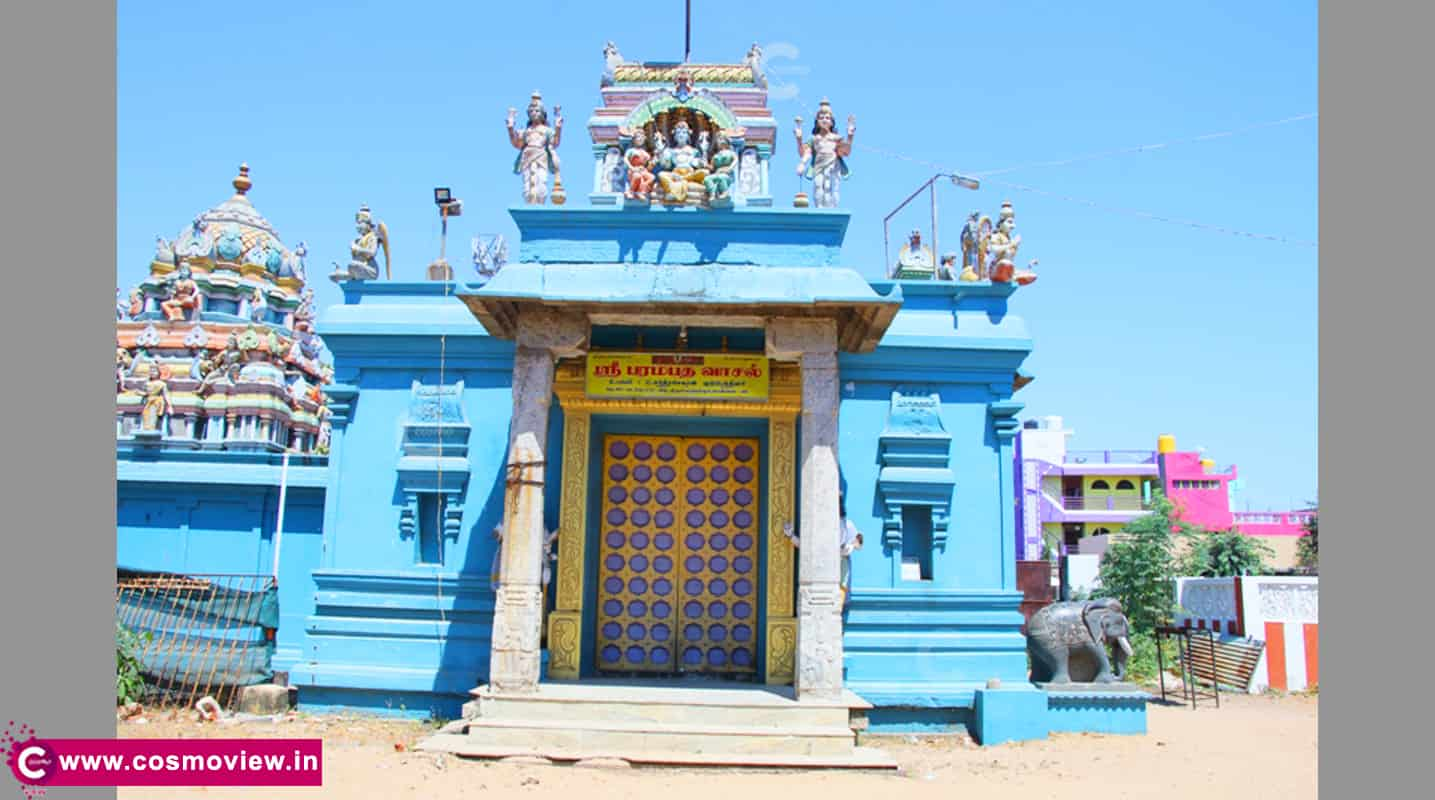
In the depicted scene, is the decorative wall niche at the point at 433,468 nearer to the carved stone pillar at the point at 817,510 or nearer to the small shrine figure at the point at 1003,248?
the carved stone pillar at the point at 817,510

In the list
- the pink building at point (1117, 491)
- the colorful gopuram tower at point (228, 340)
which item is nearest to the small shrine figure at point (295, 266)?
the colorful gopuram tower at point (228, 340)

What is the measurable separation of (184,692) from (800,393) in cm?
760

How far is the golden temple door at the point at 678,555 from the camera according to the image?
11.7 m

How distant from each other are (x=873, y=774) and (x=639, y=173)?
6.93 meters

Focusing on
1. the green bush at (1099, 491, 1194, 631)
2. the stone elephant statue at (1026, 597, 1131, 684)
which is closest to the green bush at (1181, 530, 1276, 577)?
the green bush at (1099, 491, 1194, 631)

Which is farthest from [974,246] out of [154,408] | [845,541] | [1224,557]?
[1224,557]

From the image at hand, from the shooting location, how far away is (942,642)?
36.7 ft

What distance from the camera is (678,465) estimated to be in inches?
477

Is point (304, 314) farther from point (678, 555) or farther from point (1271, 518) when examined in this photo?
point (1271, 518)

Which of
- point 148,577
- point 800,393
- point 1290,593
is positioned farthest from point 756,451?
point 1290,593

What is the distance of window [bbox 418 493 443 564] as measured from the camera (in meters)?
11.8

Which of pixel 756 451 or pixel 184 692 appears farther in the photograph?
pixel 756 451

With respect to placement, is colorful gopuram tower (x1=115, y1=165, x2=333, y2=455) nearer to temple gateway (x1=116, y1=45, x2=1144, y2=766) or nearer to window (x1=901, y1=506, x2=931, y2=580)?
temple gateway (x1=116, y1=45, x2=1144, y2=766)

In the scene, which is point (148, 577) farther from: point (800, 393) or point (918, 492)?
point (918, 492)
